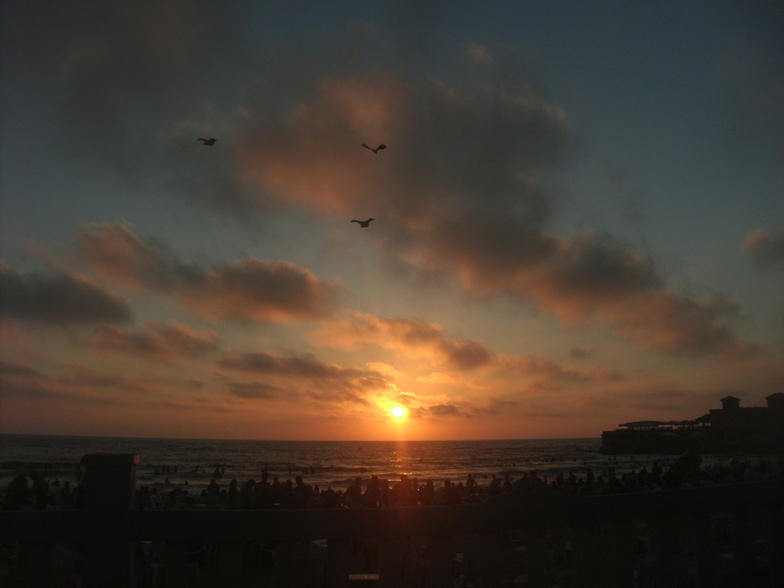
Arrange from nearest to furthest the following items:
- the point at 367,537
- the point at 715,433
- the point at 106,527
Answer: the point at 106,527 < the point at 367,537 < the point at 715,433

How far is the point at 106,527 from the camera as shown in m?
4.46

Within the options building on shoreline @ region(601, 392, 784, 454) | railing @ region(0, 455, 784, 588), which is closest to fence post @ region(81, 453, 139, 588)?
railing @ region(0, 455, 784, 588)

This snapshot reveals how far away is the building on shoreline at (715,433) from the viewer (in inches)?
3125

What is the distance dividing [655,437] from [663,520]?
111222 mm

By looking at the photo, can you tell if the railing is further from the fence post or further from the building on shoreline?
the building on shoreline

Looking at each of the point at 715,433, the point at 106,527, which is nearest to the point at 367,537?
the point at 106,527

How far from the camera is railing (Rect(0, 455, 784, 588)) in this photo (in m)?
4.44

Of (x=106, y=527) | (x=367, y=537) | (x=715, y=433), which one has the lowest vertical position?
(x=715, y=433)

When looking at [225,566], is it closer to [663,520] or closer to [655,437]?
[663,520]

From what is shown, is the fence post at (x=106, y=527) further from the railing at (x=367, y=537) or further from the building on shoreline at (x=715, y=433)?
the building on shoreline at (x=715, y=433)

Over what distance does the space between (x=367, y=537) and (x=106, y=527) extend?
213 cm

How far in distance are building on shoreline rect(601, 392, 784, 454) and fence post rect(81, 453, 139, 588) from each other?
8100 cm

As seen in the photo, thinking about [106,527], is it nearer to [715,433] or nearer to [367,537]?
[367,537]

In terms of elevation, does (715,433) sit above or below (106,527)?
below
